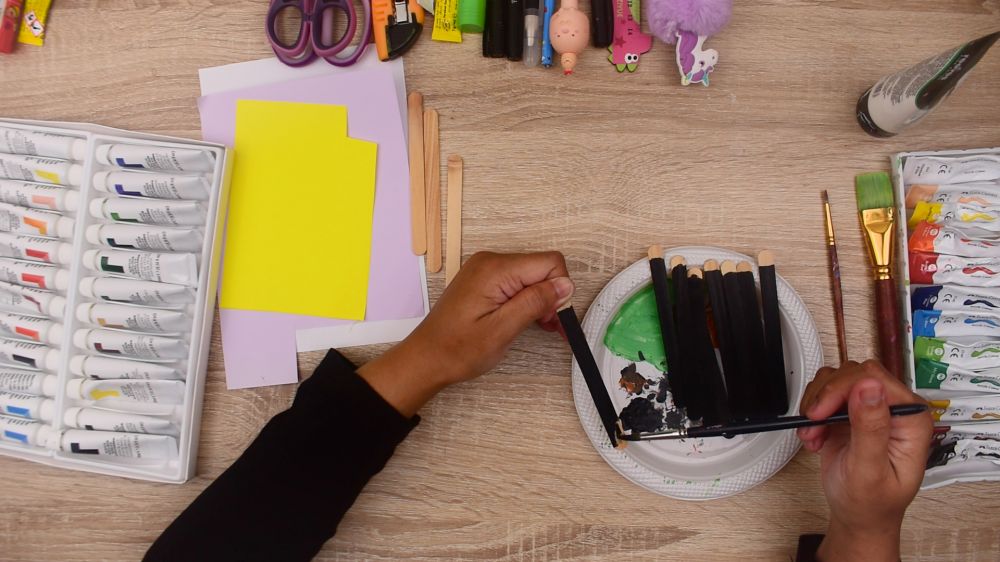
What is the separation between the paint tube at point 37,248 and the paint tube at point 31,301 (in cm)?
4

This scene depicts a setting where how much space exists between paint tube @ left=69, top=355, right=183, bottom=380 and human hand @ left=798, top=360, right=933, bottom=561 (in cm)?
65

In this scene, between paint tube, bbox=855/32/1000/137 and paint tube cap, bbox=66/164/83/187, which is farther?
paint tube cap, bbox=66/164/83/187

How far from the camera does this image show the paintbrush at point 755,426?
520mm

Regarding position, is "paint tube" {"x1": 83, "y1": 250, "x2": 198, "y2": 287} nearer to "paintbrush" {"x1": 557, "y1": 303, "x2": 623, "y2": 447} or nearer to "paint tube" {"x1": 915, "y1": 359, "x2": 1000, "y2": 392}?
"paintbrush" {"x1": 557, "y1": 303, "x2": 623, "y2": 447}

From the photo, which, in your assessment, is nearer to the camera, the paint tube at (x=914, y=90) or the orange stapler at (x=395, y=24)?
the paint tube at (x=914, y=90)

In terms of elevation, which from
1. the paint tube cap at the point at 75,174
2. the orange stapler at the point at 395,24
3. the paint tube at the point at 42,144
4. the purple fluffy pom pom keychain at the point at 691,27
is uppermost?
the orange stapler at the point at 395,24

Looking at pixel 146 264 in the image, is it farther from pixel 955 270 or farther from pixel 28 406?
pixel 955 270

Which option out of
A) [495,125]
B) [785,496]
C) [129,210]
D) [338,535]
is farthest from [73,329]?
[785,496]

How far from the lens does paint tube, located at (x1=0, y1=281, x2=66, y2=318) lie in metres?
0.65

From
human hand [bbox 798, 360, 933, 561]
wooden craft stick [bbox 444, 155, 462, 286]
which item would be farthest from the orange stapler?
human hand [bbox 798, 360, 933, 561]

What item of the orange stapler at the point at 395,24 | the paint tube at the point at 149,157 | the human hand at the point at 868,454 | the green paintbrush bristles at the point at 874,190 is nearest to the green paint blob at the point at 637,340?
the human hand at the point at 868,454

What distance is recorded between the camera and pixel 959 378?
0.61 meters

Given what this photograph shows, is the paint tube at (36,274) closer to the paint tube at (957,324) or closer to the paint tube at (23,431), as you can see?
the paint tube at (23,431)

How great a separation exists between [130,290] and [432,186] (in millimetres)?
341
